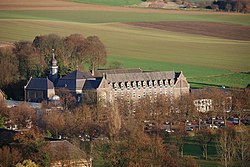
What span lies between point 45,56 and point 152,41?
22797 mm

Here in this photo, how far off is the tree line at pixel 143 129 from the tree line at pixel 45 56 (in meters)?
16.1

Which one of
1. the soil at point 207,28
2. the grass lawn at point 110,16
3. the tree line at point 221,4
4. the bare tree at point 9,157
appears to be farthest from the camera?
the tree line at point 221,4

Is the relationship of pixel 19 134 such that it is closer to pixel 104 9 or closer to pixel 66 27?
pixel 66 27

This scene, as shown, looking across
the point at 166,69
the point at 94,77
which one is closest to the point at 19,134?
the point at 94,77

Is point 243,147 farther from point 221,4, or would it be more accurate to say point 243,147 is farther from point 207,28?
point 221,4

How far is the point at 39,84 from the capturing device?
3558 inches

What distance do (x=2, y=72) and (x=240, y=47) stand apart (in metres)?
33.4

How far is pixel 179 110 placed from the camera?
268ft

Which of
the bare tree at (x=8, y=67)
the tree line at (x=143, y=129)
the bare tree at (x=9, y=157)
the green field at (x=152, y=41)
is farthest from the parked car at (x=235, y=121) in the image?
the bare tree at (x=9, y=157)

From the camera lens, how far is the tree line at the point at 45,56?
323 ft

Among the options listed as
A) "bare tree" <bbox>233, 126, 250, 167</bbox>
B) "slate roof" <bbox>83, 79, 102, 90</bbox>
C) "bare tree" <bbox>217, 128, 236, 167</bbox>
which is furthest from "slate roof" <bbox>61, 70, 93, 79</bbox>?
"bare tree" <bbox>233, 126, 250, 167</bbox>

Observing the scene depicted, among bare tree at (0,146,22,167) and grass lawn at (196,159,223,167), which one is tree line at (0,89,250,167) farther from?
grass lawn at (196,159,223,167)

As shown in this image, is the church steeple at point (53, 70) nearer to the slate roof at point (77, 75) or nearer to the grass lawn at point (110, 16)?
the slate roof at point (77, 75)

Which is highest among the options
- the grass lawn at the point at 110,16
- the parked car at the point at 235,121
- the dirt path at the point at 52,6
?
the dirt path at the point at 52,6
